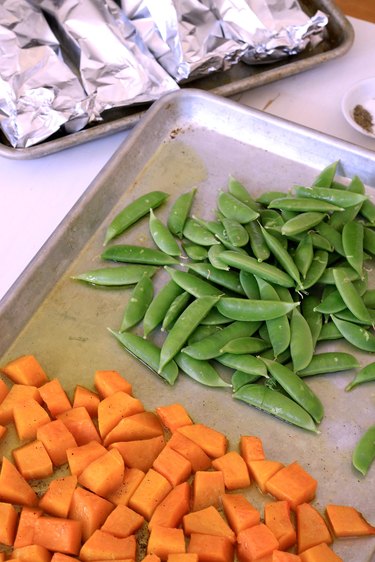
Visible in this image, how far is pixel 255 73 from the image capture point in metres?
2.21

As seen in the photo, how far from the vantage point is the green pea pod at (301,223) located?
164cm

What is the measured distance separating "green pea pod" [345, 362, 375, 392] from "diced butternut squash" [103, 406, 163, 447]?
16.6 inches

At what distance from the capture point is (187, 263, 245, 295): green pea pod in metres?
1.62

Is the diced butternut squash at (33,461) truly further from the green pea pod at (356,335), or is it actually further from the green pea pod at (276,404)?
the green pea pod at (356,335)

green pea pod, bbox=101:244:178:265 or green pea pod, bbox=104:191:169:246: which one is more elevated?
green pea pod, bbox=104:191:169:246

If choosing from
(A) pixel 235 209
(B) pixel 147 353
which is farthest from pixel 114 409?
(A) pixel 235 209

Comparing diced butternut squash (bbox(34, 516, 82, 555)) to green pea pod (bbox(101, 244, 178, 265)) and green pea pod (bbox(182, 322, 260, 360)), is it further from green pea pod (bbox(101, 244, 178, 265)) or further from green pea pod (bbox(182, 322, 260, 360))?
green pea pod (bbox(101, 244, 178, 265))

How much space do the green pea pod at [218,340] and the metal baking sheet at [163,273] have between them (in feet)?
0.22

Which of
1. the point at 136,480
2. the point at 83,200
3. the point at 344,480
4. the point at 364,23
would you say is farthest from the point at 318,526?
the point at 364,23

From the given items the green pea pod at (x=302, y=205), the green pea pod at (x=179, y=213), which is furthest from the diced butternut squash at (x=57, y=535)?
the green pea pod at (x=302, y=205)

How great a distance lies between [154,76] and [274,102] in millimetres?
379

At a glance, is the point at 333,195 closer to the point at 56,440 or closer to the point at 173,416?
the point at 173,416

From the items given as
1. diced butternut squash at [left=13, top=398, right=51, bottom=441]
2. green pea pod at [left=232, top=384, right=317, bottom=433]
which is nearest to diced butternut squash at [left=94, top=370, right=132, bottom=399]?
diced butternut squash at [left=13, top=398, right=51, bottom=441]

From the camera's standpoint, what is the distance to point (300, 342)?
1.51m
